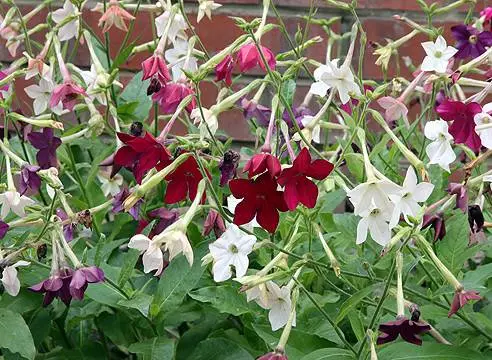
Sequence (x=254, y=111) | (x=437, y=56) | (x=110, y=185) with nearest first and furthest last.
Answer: (x=437, y=56)
(x=254, y=111)
(x=110, y=185)

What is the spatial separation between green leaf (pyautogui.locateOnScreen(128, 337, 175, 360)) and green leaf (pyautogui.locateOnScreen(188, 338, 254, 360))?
32 millimetres

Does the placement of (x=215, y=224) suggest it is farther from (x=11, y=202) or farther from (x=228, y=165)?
(x=11, y=202)

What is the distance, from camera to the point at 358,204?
2.68 feet

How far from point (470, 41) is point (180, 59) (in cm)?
40

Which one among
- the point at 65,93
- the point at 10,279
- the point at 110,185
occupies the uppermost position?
the point at 65,93

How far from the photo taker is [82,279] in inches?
35.8

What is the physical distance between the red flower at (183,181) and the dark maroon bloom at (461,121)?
0.25 meters

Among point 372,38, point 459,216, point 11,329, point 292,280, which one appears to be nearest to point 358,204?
point 292,280

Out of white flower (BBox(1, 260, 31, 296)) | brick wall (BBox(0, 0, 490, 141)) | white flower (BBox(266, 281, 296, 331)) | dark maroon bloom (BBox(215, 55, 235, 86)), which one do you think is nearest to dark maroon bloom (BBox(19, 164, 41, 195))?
white flower (BBox(1, 260, 31, 296))

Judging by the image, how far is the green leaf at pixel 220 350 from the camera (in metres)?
0.97

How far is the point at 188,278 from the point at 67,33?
15.4 inches

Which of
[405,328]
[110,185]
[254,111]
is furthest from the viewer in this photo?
[110,185]

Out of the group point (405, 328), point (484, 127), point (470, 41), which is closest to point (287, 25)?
point (470, 41)

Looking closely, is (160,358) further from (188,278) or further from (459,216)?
(459,216)
